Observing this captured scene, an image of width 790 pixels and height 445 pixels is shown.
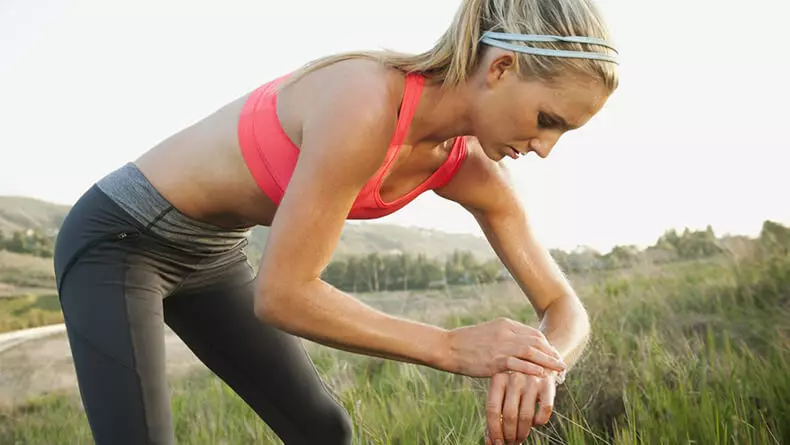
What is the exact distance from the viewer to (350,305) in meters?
1.68

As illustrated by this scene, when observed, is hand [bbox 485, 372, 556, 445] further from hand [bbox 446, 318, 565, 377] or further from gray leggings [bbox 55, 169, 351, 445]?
gray leggings [bbox 55, 169, 351, 445]

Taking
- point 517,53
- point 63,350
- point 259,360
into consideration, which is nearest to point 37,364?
point 63,350

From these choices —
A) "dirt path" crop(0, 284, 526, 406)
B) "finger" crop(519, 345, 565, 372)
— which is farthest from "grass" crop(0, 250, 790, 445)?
"finger" crop(519, 345, 565, 372)

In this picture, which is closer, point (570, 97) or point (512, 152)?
point (570, 97)

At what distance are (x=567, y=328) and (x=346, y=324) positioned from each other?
2.39 ft

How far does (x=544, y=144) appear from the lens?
193 cm

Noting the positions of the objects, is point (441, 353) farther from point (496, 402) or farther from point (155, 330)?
point (155, 330)

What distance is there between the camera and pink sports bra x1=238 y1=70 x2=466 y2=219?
1886mm

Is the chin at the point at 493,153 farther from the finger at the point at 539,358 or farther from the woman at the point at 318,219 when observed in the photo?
the finger at the point at 539,358

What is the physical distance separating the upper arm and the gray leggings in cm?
49

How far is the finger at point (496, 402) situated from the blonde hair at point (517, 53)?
637 mm

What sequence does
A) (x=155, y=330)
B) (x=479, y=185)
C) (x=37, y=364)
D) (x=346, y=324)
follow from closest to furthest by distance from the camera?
1. (x=346, y=324)
2. (x=155, y=330)
3. (x=479, y=185)
4. (x=37, y=364)

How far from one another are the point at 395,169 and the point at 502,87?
359 mm

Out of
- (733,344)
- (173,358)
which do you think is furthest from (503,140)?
(173,358)
